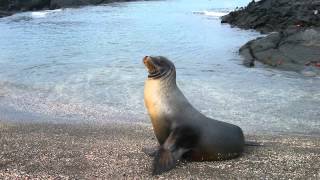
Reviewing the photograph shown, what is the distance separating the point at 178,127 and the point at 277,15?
22738 mm

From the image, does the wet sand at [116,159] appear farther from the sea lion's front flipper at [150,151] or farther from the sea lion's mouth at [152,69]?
the sea lion's mouth at [152,69]

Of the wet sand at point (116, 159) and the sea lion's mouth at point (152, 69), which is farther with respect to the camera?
the sea lion's mouth at point (152, 69)

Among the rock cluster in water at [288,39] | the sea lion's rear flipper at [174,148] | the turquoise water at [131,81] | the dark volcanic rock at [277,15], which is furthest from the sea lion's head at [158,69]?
the dark volcanic rock at [277,15]

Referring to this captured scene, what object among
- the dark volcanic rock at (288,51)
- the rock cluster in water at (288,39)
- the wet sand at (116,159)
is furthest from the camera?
the rock cluster in water at (288,39)

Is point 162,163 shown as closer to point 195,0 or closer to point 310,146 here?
point 310,146

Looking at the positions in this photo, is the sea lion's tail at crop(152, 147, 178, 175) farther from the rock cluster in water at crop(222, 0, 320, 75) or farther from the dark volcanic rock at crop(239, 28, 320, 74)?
the dark volcanic rock at crop(239, 28, 320, 74)

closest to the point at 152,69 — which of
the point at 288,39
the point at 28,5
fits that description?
the point at 288,39

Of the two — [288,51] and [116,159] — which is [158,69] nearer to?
[116,159]

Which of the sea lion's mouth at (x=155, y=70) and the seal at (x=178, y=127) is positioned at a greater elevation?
the sea lion's mouth at (x=155, y=70)

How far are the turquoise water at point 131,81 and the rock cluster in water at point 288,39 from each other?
742 mm

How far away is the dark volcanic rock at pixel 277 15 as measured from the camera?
978 inches

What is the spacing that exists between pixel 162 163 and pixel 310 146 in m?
2.32

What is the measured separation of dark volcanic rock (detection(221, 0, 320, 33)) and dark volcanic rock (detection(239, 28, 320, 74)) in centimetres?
577

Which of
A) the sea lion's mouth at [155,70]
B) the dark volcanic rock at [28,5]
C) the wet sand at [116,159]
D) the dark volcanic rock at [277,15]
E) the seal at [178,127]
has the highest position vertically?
the sea lion's mouth at [155,70]
